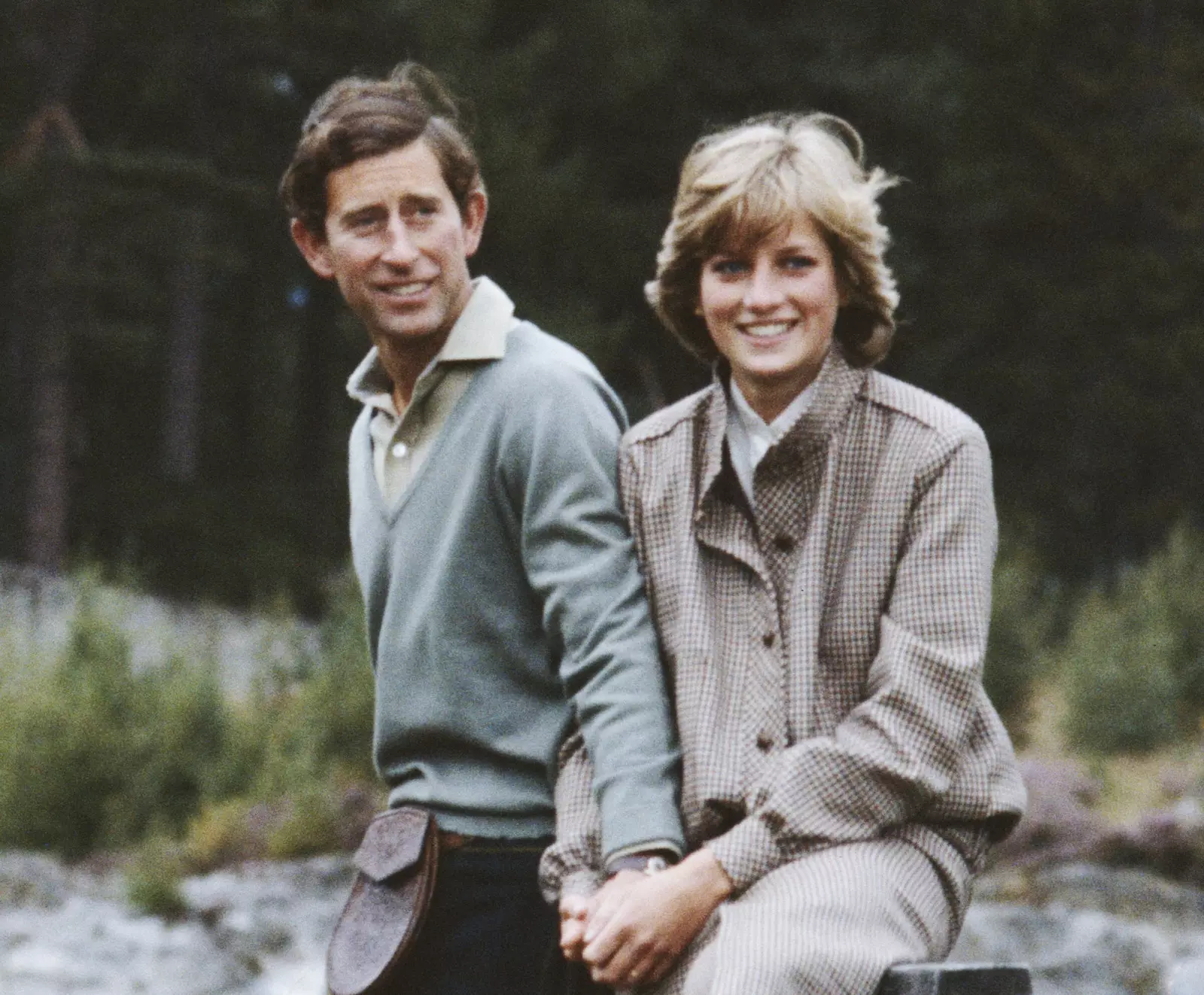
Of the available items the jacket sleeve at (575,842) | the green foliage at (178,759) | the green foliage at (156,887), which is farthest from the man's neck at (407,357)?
the green foliage at (178,759)

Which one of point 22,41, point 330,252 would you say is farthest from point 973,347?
point 330,252

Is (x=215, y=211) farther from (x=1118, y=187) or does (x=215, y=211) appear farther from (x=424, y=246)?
(x=424, y=246)

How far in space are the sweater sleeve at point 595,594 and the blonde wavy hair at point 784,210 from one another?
0.20 meters

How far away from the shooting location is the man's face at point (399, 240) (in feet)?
8.08

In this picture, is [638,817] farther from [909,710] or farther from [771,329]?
[771,329]

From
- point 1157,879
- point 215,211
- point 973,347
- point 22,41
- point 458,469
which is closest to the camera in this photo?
point 458,469

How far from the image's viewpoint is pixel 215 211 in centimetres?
2047

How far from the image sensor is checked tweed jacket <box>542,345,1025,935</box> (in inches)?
82.4

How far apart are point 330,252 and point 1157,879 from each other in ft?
21.2

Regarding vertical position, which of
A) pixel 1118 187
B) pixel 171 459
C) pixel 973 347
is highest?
pixel 1118 187

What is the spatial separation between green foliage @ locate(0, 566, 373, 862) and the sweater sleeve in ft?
20.1

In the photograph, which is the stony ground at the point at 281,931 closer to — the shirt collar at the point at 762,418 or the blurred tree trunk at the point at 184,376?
the shirt collar at the point at 762,418

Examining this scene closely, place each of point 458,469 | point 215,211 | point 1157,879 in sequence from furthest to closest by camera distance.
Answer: point 215,211 → point 1157,879 → point 458,469

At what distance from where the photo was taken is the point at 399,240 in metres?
2.45
